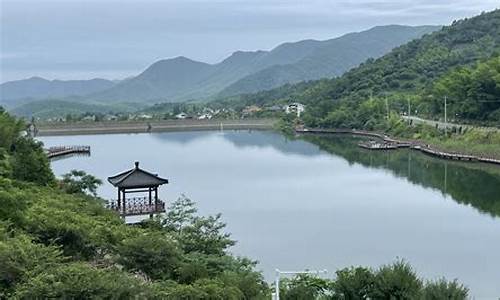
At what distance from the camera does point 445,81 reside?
4322 cm

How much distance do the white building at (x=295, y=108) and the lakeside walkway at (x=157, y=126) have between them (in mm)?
2025

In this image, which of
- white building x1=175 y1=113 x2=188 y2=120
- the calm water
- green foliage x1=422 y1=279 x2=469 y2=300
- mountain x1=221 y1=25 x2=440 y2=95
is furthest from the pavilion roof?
mountain x1=221 y1=25 x2=440 y2=95

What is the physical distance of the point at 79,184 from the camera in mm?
19047

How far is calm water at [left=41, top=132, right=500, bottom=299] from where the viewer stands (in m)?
14.9

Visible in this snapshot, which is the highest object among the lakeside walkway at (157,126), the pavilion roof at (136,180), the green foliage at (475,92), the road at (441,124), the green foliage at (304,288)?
the green foliage at (475,92)

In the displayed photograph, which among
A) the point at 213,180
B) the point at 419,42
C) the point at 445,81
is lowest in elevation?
the point at 213,180

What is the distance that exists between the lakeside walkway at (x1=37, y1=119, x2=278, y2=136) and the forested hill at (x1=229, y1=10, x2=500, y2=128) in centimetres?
613

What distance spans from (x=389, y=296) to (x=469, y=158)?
26.9 meters

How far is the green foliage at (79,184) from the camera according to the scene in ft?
61.2

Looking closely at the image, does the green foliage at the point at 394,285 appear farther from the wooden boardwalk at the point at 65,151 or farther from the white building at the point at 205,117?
the white building at the point at 205,117

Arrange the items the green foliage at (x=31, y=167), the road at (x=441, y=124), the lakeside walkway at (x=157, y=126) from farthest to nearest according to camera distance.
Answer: the lakeside walkway at (x=157, y=126)
the road at (x=441, y=124)
the green foliage at (x=31, y=167)

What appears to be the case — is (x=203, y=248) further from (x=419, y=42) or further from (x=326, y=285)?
(x=419, y=42)

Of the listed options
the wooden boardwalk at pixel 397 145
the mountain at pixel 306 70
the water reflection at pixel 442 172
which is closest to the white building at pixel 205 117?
the wooden boardwalk at pixel 397 145

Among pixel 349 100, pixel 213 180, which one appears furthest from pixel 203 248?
pixel 349 100
